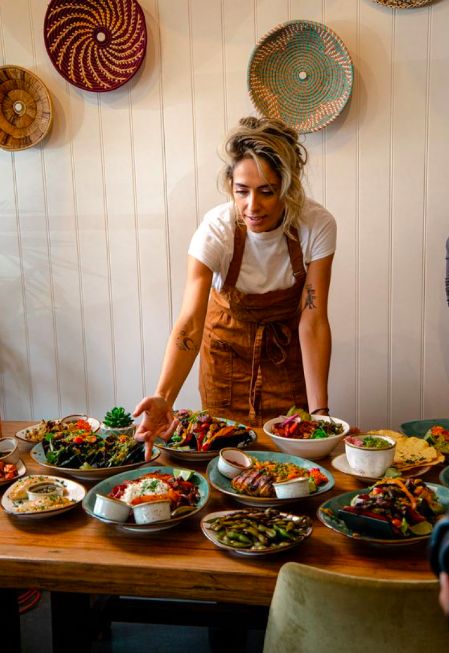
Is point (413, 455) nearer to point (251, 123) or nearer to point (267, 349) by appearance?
point (267, 349)

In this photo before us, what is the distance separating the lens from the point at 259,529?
1.22 meters

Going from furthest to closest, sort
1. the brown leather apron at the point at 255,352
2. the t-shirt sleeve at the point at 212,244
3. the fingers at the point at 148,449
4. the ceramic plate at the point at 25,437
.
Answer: the brown leather apron at the point at 255,352
the t-shirt sleeve at the point at 212,244
the ceramic plate at the point at 25,437
the fingers at the point at 148,449

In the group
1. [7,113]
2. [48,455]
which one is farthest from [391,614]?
[7,113]

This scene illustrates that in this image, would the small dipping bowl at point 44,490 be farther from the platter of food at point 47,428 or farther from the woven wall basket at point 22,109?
the woven wall basket at point 22,109

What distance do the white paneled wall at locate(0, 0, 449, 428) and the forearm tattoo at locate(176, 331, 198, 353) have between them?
3.76 ft

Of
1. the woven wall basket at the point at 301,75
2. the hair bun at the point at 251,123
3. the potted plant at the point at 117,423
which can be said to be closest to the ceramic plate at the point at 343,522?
the potted plant at the point at 117,423

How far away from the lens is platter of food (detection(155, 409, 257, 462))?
1.66 meters

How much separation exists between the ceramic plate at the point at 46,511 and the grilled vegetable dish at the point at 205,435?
1.02 feet

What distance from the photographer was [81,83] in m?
3.04

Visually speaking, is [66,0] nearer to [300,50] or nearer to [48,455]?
[300,50]

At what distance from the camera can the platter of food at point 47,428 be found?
182cm

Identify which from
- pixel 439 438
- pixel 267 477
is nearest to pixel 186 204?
pixel 439 438

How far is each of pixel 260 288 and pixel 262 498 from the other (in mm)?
1017

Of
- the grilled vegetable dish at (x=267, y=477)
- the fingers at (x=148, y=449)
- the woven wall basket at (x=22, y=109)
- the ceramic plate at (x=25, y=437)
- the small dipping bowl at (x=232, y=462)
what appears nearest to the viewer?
the grilled vegetable dish at (x=267, y=477)
